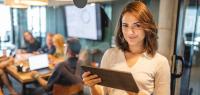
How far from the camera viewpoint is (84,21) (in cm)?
224

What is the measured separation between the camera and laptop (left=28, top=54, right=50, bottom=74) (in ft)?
6.66

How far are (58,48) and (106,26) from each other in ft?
2.03

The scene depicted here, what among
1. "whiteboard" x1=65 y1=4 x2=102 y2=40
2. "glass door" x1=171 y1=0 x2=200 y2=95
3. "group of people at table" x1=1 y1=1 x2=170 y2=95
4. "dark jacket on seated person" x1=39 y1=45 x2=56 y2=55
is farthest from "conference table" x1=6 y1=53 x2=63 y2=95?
"glass door" x1=171 y1=0 x2=200 y2=95

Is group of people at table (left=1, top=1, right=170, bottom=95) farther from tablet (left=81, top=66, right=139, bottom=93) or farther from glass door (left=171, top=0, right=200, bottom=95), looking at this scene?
glass door (left=171, top=0, right=200, bottom=95)

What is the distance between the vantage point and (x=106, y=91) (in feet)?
4.33

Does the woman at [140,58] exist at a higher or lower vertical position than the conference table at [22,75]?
higher

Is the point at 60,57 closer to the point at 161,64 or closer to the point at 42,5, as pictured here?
the point at 42,5

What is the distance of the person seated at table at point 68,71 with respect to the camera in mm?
2180

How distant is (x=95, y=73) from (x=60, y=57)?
3.30 feet

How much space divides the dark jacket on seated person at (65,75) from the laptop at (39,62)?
128 millimetres

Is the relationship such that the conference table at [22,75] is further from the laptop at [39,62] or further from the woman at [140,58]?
the woman at [140,58]

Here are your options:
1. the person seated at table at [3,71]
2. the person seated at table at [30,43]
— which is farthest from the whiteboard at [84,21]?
the person seated at table at [3,71]

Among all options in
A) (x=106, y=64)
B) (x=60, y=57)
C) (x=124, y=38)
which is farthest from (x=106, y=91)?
(x=60, y=57)

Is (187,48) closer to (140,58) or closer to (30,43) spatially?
(140,58)
